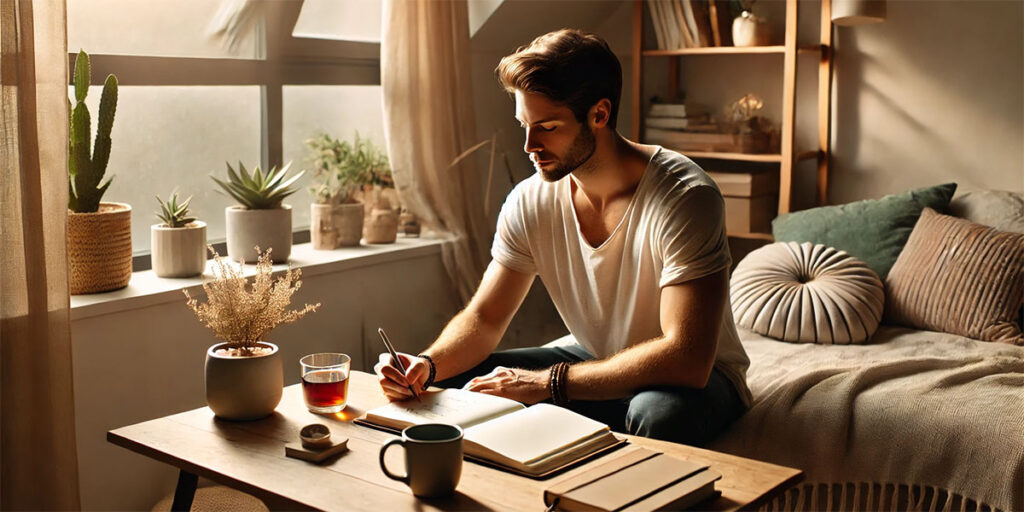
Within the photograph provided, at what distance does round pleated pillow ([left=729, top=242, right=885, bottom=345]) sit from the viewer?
271 centimetres

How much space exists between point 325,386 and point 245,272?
1.08 metres

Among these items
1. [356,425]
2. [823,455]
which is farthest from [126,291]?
[823,455]

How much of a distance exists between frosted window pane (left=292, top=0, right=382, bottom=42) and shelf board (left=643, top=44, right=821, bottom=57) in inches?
39.5

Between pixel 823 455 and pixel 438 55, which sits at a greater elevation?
pixel 438 55

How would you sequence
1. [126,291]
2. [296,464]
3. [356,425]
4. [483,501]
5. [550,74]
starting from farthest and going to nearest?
[126,291] < [550,74] < [356,425] < [296,464] < [483,501]

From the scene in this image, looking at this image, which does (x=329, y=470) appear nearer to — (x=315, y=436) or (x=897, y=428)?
(x=315, y=436)

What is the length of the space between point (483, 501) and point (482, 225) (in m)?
2.18

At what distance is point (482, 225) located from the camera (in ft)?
11.3

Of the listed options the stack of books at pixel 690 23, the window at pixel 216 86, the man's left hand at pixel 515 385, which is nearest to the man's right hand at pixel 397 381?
the man's left hand at pixel 515 385

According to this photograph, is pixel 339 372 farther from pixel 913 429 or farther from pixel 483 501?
pixel 913 429

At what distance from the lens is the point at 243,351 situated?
1722mm

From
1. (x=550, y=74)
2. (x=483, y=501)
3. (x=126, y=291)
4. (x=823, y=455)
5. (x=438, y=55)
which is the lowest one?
(x=823, y=455)

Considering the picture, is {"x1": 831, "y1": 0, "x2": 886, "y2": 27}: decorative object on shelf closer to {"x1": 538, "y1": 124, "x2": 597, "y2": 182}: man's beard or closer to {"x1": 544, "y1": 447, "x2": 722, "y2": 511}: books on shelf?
{"x1": 538, "y1": 124, "x2": 597, "y2": 182}: man's beard

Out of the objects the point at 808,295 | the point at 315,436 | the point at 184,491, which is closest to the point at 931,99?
the point at 808,295
